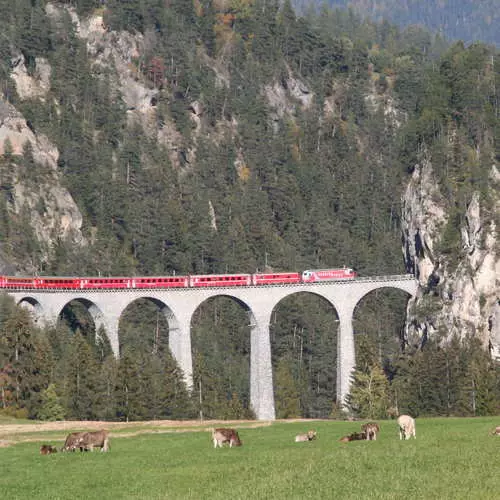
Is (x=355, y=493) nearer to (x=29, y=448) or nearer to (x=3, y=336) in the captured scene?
(x=29, y=448)

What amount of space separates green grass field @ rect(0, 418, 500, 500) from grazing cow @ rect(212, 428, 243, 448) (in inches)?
21.0

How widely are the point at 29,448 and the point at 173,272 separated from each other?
13219 centimetres

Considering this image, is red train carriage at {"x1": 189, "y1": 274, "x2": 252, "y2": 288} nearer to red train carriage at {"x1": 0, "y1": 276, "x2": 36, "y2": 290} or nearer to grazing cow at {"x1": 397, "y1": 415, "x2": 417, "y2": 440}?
red train carriage at {"x1": 0, "y1": 276, "x2": 36, "y2": 290}

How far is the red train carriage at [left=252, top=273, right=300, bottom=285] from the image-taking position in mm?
142500

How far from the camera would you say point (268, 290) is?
467ft

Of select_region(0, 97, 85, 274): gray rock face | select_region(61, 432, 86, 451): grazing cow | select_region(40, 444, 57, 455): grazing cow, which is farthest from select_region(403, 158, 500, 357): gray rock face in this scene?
select_region(40, 444, 57, 455): grazing cow

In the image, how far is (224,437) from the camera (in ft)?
171

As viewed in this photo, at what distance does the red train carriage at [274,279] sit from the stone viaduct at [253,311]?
24.8 inches

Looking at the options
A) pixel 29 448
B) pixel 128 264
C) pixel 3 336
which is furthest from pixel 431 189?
pixel 29 448

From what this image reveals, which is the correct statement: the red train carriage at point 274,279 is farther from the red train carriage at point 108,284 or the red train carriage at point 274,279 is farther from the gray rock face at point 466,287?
the gray rock face at point 466,287

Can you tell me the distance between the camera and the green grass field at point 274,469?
38.3 m

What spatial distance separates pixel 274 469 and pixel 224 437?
30.4 ft

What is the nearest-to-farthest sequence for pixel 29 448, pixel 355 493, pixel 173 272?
pixel 355 493
pixel 29 448
pixel 173 272

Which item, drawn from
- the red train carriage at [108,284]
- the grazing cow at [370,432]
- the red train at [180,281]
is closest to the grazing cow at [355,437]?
the grazing cow at [370,432]
